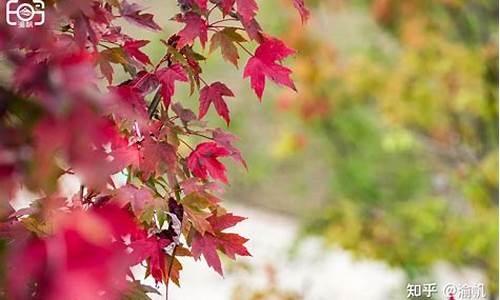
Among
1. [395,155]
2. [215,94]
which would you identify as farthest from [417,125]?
[215,94]

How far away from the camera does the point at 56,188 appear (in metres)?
0.68

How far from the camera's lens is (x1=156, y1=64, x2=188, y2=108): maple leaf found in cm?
107

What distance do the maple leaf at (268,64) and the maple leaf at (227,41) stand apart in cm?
3

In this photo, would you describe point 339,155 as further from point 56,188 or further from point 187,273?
point 56,188

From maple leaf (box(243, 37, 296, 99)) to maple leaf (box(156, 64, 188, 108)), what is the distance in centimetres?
10

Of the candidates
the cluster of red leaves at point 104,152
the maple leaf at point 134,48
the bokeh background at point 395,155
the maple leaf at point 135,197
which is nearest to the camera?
the cluster of red leaves at point 104,152

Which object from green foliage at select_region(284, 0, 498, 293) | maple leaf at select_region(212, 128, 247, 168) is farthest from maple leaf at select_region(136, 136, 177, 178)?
green foliage at select_region(284, 0, 498, 293)

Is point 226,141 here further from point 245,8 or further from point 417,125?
point 417,125

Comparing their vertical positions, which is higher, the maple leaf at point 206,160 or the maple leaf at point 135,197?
the maple leaf at point 206,160

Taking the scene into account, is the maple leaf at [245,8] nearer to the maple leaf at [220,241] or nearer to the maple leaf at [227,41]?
the maple leaf at [227,41]

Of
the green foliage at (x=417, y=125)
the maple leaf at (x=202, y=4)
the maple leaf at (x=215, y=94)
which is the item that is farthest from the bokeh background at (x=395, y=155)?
the maple leaf at (x=202, y=4)

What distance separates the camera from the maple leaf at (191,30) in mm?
1062

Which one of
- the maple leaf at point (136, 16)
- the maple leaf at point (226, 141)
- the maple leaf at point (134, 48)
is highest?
the maple leaf at point (136, 16)

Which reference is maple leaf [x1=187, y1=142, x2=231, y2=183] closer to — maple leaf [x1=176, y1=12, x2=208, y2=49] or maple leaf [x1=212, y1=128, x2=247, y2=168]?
maple leaf [x1=212, y1=128, x2=247, y2=168]
